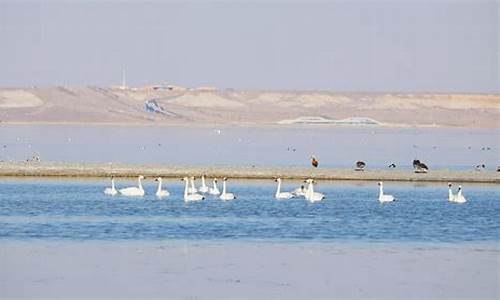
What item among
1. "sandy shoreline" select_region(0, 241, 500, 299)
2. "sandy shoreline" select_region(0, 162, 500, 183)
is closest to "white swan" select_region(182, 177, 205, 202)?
"sandy shoreline" select_region(0, 162, 500, 183)

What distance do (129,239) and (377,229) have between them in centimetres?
505

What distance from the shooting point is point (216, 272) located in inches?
755

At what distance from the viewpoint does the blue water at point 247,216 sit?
955 inches

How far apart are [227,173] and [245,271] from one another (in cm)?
2073

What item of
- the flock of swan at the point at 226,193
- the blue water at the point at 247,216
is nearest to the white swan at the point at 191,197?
the flock of swan at the point at 226,193

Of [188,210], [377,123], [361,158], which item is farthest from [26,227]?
[377,123]

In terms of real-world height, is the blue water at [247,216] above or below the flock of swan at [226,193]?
below

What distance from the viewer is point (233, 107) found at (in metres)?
176

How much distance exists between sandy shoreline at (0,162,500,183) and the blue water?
2706 millimetres

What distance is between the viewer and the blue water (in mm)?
24250

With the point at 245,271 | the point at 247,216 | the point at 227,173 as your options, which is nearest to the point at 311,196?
the point at 247,216

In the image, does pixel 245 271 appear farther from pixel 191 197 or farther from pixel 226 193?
pixel 226 193

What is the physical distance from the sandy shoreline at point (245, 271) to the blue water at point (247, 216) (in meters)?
1.57

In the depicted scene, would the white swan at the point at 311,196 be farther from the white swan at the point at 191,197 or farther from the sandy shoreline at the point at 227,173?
the sandy shoreline at the point at 227,173
